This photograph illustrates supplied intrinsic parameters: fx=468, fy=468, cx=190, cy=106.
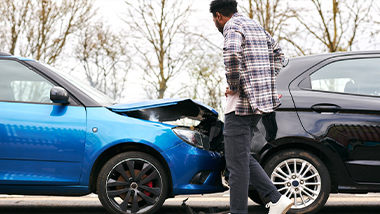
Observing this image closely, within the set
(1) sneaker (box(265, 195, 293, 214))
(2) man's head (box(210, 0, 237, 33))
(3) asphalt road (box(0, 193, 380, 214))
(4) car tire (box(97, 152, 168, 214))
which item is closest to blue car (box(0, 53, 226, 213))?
(4) car tire (box(97, 152, 168, 214))

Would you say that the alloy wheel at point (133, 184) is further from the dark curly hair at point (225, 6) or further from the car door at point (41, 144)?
the dark curly hair at point (225, 6)

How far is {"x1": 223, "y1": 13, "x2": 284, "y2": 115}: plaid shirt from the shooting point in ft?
11.8

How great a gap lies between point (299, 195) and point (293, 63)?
50.9 inches

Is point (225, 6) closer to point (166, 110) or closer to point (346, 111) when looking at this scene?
point (166, 110)

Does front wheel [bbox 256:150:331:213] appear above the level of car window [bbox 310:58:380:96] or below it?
below

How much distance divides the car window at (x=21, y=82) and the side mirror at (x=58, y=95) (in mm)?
268

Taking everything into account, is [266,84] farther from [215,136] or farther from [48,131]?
[48,131]

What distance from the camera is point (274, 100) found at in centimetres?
393

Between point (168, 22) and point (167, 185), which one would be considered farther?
point (168, 22)

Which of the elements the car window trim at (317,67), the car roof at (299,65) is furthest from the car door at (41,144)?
the car window trim at (317,67)

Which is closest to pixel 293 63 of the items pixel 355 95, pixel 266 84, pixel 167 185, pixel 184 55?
pixel 355 95

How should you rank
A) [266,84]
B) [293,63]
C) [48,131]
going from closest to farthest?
[266,84]
[48,131]
[293,63]

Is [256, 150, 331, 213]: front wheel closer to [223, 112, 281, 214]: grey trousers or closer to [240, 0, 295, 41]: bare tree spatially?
[223, 112, 281, 214]: grey trousers

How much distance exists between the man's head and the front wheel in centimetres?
141
